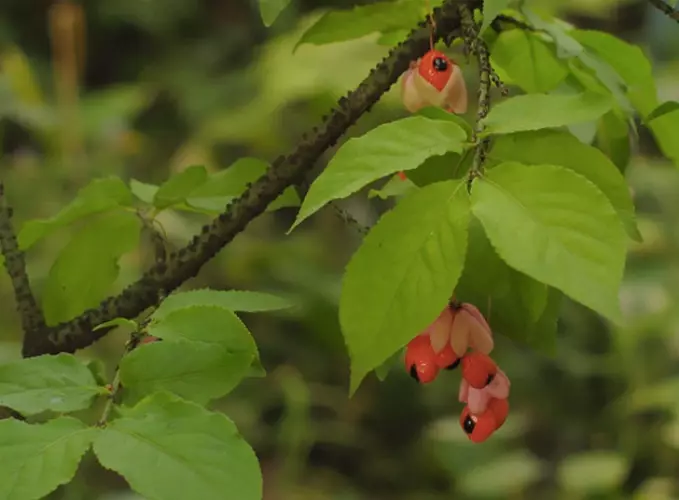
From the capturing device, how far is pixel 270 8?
335 millimetres

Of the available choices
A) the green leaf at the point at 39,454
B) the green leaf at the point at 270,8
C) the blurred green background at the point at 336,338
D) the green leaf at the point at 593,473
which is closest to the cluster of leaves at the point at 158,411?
the green leaf at the point at 39,454

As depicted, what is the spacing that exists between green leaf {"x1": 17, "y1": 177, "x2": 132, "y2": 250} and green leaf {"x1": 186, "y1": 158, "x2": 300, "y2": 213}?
0.03 metres

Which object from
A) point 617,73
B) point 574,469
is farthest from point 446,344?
point 574,469

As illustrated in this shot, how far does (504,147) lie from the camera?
314mm

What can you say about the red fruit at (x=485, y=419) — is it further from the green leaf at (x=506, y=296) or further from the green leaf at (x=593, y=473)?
the green leaf at (x=593, y=473)

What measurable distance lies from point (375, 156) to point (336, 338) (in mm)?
1219

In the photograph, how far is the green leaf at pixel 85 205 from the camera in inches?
14.4

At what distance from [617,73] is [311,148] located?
0.44ft

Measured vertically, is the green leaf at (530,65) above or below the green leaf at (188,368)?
above

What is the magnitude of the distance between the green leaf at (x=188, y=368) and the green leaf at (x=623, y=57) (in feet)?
0.69

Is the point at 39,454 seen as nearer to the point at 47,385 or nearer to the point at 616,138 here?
the point at 47,385

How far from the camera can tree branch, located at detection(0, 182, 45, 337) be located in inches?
14.8

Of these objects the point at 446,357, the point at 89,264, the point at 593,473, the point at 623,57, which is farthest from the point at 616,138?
the point at 593,473

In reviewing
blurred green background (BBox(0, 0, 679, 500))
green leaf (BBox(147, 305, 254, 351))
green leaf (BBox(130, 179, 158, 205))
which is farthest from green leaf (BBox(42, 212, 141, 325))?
blurred green background (BBox(0, 0, 679, 500))
